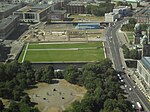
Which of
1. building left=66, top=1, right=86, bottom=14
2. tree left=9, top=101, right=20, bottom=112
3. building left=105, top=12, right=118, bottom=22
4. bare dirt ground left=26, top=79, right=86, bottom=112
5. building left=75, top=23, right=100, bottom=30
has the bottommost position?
bare dirt ground left=26, top=79, right=86, bottom=112

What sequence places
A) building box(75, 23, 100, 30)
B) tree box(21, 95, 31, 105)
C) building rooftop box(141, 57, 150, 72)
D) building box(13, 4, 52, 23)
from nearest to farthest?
1. tree box(21, 95, 31, 105)
2. building rooftop box(141, 57, 150, 72)
3. building box(75, 23, 100, 30)
4. building box(13, 4, 52, 23)

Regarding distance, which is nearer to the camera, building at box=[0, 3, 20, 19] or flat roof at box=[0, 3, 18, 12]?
building at box=[0, 3, 20, 19]

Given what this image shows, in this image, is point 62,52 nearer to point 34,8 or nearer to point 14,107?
point 14,107

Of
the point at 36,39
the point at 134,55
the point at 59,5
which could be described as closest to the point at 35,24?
the point at 36,39

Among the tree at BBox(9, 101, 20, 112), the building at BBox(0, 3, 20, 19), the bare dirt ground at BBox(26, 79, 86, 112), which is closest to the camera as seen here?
the tree at BBox(9, 101, 20, 112)

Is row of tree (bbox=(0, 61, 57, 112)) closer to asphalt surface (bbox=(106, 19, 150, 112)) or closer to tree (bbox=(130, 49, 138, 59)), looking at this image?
Answer: asphalt surface (bbox=(106, 19, 150, 112))

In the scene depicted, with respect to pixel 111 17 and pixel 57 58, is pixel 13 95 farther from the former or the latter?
pixel 111 17

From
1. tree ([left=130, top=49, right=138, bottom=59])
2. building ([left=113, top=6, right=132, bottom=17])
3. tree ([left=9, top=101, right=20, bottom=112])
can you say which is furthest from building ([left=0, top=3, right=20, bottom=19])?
tree ([left=9, top=101, right=20, bottom=112])

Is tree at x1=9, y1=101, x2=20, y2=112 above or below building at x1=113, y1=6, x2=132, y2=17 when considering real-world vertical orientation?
below

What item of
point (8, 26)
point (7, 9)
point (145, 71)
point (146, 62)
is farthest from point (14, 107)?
point (7, 9)
